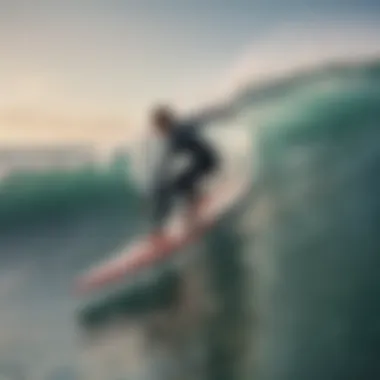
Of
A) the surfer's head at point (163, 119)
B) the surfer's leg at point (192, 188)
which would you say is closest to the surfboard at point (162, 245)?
the surfer's leg at point (192, 188)

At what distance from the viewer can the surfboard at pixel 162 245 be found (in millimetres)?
1178

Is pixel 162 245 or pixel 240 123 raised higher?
pixel 240 123

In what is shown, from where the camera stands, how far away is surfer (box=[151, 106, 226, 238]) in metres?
1.20

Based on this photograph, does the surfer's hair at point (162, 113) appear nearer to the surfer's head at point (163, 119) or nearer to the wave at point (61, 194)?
the surfer's head at point (163, 119)

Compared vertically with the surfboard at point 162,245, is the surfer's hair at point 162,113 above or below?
above

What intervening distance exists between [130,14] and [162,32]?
0.06 m

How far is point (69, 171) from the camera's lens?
1.20 m

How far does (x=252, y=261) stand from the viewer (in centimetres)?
120

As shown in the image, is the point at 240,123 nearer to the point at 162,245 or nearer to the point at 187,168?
the point at 187,168

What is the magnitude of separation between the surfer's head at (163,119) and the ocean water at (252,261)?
8 centimetres

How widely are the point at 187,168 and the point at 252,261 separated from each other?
0.18m

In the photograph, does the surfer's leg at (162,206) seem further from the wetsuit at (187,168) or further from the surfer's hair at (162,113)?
the surfer's hair at (162,113)

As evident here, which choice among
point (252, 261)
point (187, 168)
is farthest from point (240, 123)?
point (252, 261)

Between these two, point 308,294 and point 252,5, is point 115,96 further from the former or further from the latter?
point 308,294
